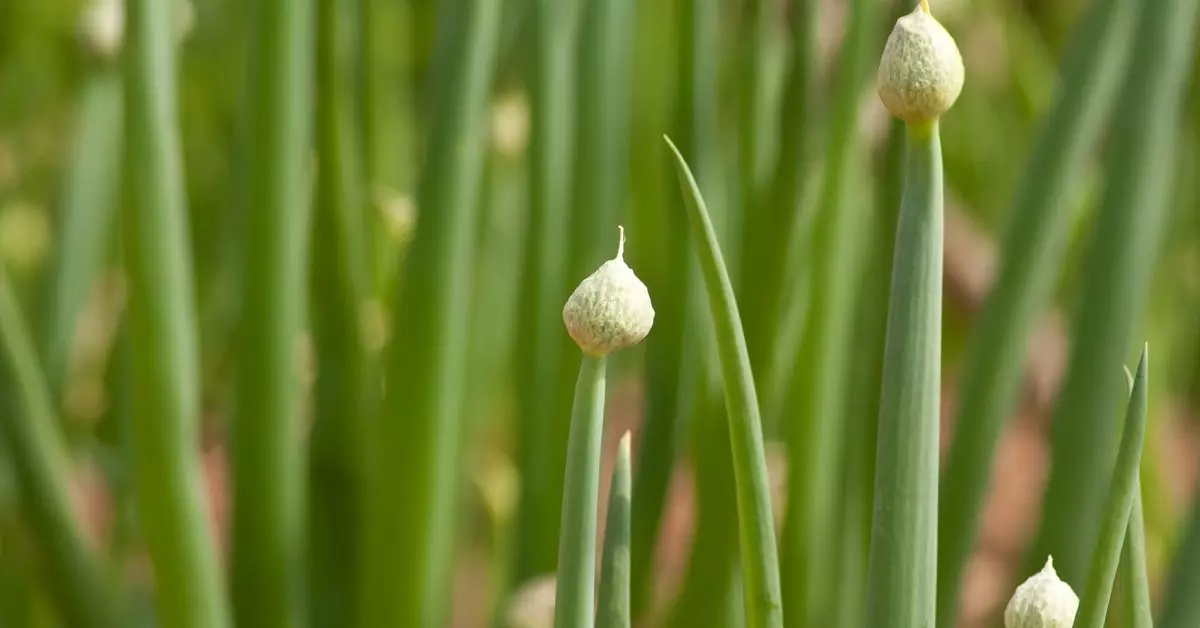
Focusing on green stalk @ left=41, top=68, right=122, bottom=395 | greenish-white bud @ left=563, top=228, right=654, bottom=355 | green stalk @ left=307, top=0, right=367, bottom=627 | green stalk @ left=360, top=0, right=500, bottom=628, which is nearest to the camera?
greenish-white bud @ left=563, top=228, right=654, bottom=355

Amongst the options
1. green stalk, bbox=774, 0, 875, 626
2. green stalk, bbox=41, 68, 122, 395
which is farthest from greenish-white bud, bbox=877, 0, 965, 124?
green stalk, bbox=41, 68, 122, 395

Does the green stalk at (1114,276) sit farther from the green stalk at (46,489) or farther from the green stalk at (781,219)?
the green stalk at (46,489)

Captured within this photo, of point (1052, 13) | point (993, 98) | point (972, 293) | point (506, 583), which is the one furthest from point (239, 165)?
point (1052, 13)

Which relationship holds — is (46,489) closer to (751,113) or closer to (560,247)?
(560,247)

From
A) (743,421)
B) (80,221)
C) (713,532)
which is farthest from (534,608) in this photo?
(80,221)

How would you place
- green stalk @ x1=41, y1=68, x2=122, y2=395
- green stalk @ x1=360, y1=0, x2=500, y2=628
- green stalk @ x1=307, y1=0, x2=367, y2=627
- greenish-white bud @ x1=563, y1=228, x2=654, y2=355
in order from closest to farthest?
greenish-white bud @ x1=563, y1=228, x2=654, y2=355, green stalk @ x1=360, y1=0, x2=500, y2=628, green stalk @ x1=307, y1=0, x2=367, y2=627, green stalk @ x1=41, y1=68, x2=122, y2=395

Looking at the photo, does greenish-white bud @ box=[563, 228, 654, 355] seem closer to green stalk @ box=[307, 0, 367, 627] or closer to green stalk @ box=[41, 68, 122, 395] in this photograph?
green stalk @ box=[307, 0, 367, 627]

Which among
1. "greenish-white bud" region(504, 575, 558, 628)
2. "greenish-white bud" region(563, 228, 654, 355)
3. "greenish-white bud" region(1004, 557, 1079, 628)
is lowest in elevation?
"greenish-white bud" region(504, 575, 558, 628)

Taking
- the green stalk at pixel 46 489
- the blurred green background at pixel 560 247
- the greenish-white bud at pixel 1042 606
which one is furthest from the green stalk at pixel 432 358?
the greenish-white bud at pixel 1042 606
